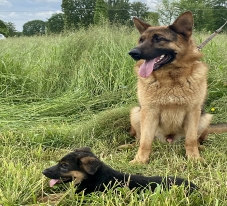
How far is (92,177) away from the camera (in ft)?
8.07

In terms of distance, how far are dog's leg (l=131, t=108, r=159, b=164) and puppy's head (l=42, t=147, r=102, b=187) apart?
105 cm

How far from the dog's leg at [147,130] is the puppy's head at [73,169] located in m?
1.05

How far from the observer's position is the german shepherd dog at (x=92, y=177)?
7.77 ft

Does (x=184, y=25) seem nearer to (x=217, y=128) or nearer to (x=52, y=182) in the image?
(x=217, y=128)

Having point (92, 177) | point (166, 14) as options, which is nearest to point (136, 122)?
point (92, 177)

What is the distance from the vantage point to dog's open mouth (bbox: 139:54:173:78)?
3.34 m

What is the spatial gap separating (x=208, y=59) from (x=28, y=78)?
377 centimetres

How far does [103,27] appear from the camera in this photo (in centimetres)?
760

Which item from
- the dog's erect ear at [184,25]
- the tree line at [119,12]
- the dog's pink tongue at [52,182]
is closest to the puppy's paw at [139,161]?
the dog's pink tongue at [52,182]

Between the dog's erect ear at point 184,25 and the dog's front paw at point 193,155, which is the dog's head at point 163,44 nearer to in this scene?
the dog's erect ear at point 184,25

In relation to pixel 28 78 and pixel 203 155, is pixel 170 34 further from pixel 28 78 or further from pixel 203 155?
pixel 28 78

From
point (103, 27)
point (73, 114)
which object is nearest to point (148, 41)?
point (73, 114)

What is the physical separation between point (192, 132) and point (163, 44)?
1.07 metres

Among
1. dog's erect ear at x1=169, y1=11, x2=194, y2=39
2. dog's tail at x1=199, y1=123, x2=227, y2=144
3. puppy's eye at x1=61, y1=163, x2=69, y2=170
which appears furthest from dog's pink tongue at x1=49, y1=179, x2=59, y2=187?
dog's tail at x1=199, y1=123, x2=227, y2=144
